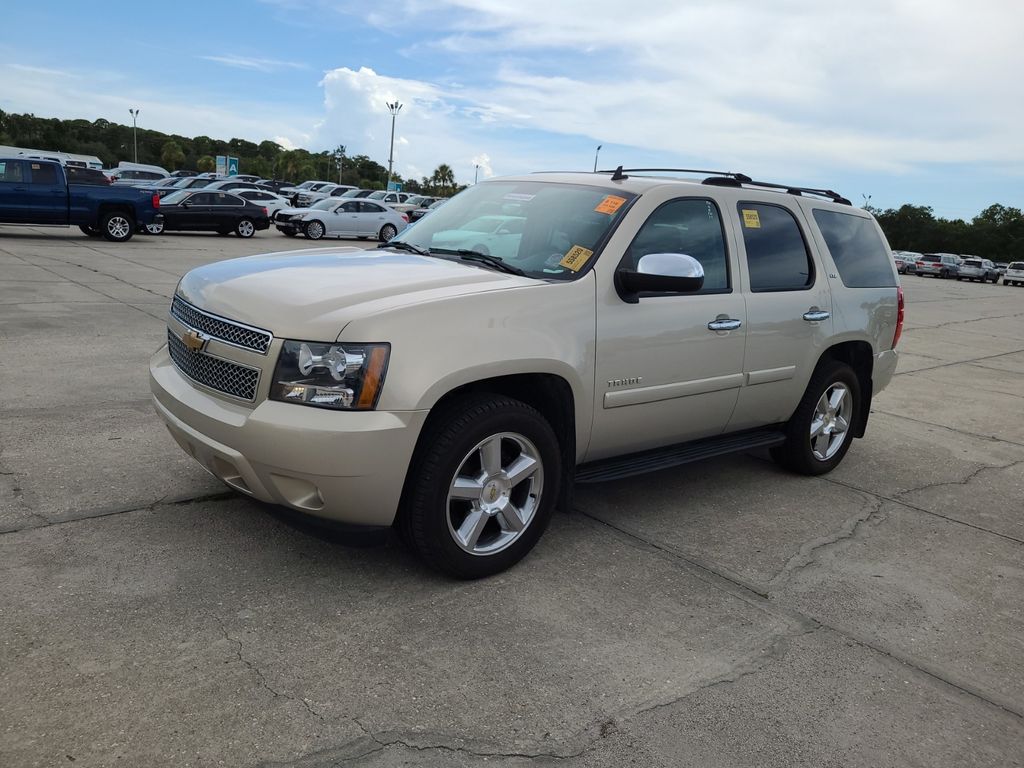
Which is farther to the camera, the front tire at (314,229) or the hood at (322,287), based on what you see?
the front tire at (314,229)

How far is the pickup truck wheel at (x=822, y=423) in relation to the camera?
5223 mm

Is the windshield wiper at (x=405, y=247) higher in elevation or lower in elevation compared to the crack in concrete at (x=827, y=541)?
higher

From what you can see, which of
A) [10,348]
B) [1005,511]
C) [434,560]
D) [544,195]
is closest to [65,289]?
[10,348]

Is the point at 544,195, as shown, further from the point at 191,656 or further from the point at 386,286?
the point at 191,656

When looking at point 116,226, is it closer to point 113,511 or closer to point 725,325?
point 113,511

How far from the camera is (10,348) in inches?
289

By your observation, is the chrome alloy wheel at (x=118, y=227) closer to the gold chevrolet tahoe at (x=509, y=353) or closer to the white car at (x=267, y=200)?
the white car at (x=267, y=200)

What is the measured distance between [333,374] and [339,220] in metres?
25.2

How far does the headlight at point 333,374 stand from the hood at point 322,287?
6 centimetres

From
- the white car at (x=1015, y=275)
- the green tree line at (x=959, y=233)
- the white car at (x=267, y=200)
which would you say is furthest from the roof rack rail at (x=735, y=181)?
the green tree line at (x=959, y=233)

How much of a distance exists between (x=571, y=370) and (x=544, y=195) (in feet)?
4.02

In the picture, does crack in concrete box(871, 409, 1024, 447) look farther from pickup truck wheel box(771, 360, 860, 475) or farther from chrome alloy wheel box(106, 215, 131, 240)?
chrome alloy wheel box(106, 215, 131, 240)

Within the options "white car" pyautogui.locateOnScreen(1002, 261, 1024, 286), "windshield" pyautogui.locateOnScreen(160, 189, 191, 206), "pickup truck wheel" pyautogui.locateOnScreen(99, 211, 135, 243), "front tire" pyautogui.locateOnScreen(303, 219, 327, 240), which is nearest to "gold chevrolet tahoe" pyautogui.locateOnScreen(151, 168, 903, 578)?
"pickup truck wheel" pyautogui.locateOnScreen(99, 211, 135, 243)

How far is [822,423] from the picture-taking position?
5.43m
